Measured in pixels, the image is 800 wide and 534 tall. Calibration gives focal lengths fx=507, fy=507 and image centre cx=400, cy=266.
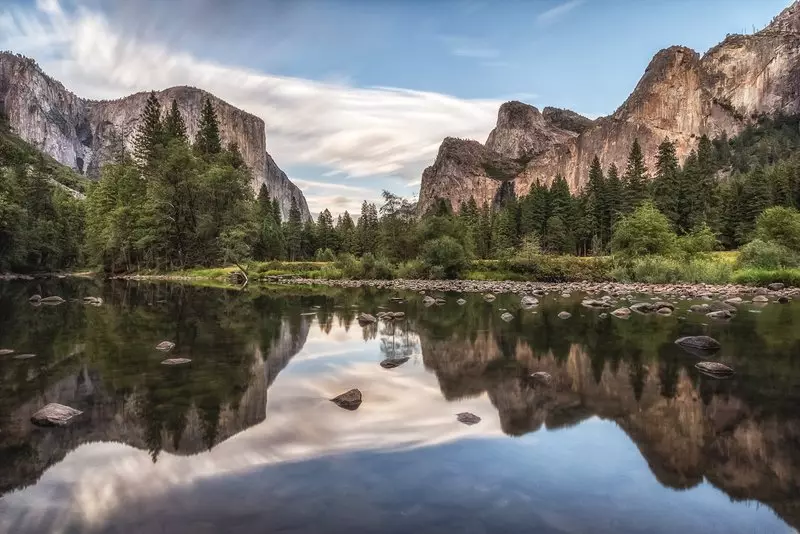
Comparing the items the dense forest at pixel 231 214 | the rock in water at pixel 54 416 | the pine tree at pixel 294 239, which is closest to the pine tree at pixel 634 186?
the dense forest at pixel 231 214

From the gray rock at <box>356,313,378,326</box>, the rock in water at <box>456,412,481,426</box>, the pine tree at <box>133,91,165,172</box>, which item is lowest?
the rock in water at <box>456,412,481,426</box>

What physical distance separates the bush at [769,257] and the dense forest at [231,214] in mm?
8096

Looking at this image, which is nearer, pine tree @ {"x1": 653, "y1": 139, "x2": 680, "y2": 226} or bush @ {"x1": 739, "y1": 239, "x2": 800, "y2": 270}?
bush @ {"x1": 739, "y1": 239, "x2": 800, "y2": 270}

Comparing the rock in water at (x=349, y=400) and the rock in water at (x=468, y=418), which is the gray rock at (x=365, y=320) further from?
the rock in water at (x=468, y=418)

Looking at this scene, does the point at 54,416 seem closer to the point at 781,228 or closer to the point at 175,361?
the point at 175,361

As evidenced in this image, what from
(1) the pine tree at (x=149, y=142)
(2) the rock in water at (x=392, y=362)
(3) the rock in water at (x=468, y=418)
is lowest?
(3) the rock in water at (x=468, y=418)

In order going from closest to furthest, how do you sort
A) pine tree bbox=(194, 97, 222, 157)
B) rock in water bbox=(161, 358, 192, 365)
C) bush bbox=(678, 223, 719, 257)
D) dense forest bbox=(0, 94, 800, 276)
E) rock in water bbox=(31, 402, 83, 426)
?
1. rock in water bbox=(31, 402, 83, 426)
2. rock in water bbox=(161, 358, 192, 365)
3. bush bbox=(678, 223, 719, 257)
4. dense forest bbox=(0, 94, 800, 276)
5. pine tree bbox=(194, 97, 222, 157)

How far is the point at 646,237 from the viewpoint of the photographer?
4772 cm

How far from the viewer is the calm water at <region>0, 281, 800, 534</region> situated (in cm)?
540

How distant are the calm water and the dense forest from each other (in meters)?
39.2

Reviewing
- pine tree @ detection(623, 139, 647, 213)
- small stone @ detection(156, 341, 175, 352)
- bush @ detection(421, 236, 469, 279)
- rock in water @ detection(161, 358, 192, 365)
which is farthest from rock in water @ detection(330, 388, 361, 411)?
pine tree @ detection(623, 139, 647, 213)

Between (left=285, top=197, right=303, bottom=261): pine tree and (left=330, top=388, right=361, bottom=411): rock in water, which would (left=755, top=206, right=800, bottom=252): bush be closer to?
(left=330, top=388, right=361, bottom=411): rock in water

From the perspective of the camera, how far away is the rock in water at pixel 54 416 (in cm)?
786

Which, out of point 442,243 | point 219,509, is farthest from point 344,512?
point 442,243
